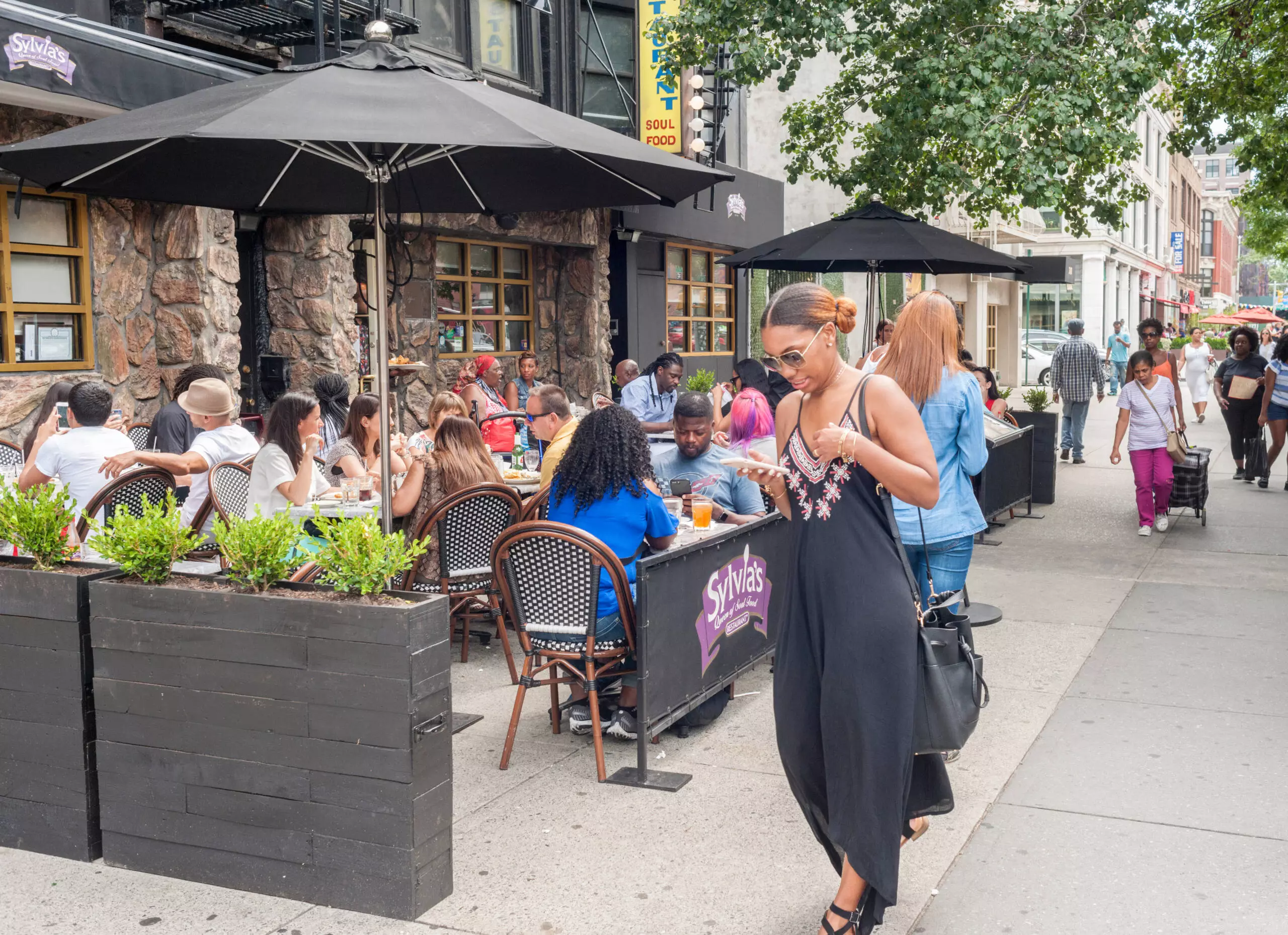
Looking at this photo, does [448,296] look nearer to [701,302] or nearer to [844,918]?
[701,302]

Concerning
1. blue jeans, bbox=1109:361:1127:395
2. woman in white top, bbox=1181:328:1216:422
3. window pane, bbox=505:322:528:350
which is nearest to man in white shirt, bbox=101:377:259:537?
window pane, bbox=505:322:528:350

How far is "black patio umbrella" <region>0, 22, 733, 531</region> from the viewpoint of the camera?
4.33 m

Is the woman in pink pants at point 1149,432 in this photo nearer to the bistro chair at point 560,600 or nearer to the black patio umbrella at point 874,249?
the black patio umbrella at point 874,249

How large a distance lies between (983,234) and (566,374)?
19932 millimetres

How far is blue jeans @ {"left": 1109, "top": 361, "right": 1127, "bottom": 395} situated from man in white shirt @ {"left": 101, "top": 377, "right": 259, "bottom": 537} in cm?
2181

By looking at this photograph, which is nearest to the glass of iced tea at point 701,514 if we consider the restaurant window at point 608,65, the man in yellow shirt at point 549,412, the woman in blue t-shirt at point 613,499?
the woman in blue t-shirt at point 613,499

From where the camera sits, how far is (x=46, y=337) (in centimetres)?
849

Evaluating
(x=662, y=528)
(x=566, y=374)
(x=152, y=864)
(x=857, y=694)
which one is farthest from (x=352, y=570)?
(x=566, y=374)

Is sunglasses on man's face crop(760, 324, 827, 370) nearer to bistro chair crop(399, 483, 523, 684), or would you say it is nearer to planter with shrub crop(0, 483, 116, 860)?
planter with shrub crop(0, 483, 116, 860)

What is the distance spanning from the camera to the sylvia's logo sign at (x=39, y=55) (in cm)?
705

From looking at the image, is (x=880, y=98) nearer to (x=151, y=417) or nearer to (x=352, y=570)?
(x=151, y=417)

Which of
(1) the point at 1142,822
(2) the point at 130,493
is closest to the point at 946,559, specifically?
(1) the point at 1142,822

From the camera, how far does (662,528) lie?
5.16 meters

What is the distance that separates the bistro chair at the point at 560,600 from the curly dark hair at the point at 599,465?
0.25 m
